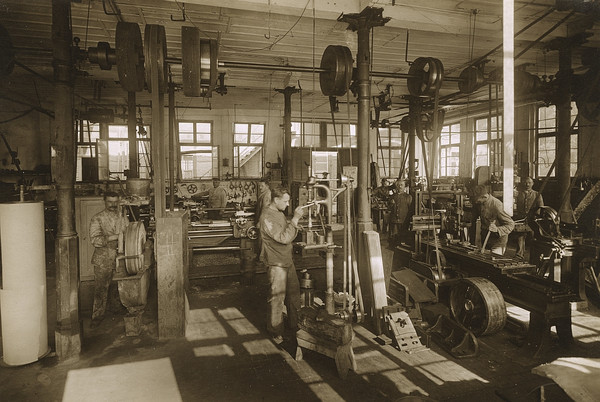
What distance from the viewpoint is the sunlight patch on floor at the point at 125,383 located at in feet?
10.5

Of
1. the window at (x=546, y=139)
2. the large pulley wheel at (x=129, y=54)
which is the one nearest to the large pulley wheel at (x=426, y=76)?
the large pulley wheel at (x=129, y=54)

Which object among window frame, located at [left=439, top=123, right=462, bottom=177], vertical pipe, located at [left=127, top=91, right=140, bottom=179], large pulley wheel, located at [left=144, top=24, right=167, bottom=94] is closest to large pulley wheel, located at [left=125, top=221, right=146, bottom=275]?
large pulley wheel, located at [left=144, top=24, right=167, bottom=94]

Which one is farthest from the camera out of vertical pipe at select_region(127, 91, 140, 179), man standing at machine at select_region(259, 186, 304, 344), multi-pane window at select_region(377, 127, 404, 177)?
multi-pane window at select_region(377, 127, 404, 177)

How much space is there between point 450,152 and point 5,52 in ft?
49.2

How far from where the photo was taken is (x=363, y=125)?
4.64 m

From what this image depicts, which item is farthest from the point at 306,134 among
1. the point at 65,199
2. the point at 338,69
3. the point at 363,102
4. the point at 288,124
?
the point at 65,199

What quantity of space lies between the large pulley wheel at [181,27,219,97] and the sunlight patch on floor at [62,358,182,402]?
3.07 metres

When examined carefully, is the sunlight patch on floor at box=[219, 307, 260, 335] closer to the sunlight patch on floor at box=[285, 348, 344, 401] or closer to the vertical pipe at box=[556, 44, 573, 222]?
the sunlight patch on floor at box=[285, 348, 344, 401]

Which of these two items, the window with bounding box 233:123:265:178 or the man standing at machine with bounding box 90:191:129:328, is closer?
the man standing at machine with bounding box 90:191:129:328

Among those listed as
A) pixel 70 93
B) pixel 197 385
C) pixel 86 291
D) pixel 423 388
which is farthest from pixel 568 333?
pixel 86 291

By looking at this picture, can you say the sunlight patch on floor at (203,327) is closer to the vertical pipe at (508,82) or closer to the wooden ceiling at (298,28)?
the wooden ceiling at (298,28)

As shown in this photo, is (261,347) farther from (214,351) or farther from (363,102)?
(363,102)

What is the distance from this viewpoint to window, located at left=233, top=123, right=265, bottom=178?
1412cm

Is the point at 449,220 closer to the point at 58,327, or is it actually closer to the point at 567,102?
the point at 567,102
